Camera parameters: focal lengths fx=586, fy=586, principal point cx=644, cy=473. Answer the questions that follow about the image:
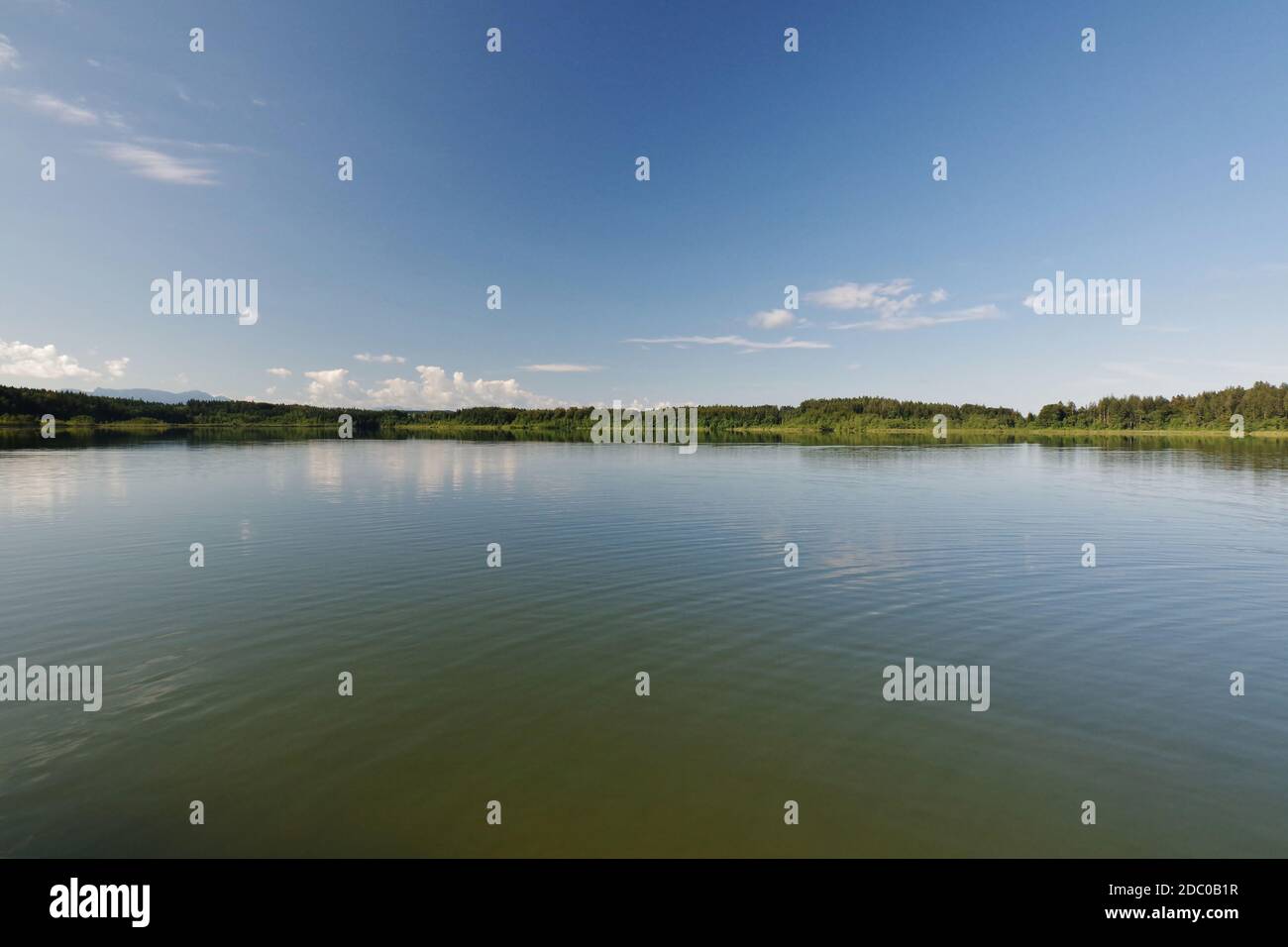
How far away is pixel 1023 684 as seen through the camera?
13.2 m

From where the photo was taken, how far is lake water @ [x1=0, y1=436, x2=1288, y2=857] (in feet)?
27.9

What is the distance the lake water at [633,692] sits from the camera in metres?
8.51

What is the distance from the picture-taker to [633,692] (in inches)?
503

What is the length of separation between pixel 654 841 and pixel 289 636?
12286 mm

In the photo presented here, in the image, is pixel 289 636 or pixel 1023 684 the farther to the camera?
pixel 289 636

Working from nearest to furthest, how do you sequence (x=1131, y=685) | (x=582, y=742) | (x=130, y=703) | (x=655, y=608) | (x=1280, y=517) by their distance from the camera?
(x=582, y=742) < (x=130, y=703) < (x=1131, y=685) < (x=655, y=608) < (x=1280, y=517)

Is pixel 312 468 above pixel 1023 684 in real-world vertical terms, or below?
above

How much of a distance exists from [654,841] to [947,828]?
166 inches

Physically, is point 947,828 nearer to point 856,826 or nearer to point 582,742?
point 856,826

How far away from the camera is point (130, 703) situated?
12.0m
